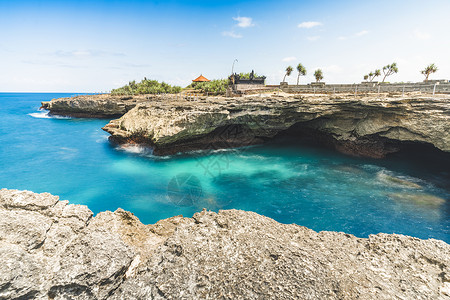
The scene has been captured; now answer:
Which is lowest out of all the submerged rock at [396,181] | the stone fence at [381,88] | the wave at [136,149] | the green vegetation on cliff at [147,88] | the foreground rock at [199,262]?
the submerged rock at [396,181]

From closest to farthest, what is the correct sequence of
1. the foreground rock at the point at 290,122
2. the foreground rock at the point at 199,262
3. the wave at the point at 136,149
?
1. the foreground rock at the point at 199,262
2. the foreground rock at the point at 290,122
3. the wave at the point at 136,149

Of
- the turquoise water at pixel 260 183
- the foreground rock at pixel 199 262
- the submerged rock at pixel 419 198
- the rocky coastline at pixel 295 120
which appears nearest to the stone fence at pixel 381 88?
the rocky coastline at pixel 295 120

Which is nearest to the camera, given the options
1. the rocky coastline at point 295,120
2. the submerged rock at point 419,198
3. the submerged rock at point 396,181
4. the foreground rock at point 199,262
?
the foreground rock at point 199,262

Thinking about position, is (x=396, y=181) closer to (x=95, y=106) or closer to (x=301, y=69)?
(x=301, y=69)

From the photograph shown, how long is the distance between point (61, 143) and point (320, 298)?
115 feet

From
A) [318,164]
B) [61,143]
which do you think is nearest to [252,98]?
[318,164]

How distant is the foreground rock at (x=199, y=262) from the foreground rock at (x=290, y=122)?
659 inches

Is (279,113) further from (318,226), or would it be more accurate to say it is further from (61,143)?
(61,143)

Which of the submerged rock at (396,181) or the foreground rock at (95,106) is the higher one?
the foreground rock at (95,106)

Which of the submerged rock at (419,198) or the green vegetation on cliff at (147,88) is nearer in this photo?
the submerged rock at (419,198)

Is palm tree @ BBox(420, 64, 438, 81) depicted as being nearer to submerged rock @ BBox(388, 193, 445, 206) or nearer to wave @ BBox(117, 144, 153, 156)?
submerged rock @ BBox(388, 193, 445, 206)

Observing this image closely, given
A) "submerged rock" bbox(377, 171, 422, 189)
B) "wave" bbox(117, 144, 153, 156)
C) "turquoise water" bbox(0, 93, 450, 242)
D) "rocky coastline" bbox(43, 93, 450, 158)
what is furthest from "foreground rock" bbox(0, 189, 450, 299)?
"wave" bbox(117, 144, 153, 156)

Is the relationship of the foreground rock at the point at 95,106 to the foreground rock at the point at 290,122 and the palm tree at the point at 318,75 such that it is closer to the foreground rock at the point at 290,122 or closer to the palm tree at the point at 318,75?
the foreground rock at the point at 290,122

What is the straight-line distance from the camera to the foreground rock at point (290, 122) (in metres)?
17.7
